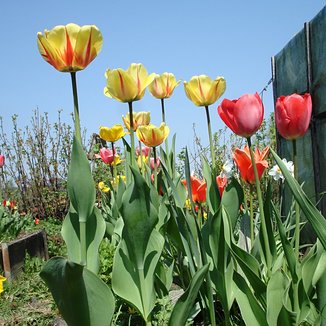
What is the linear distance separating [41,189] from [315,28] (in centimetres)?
564

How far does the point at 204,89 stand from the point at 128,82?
336 millimetres

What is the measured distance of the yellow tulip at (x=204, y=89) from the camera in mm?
1843

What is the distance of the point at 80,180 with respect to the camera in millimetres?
1432

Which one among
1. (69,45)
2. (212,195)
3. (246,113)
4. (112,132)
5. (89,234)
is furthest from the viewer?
(112,132)

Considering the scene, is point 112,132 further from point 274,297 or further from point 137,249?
point 274,297

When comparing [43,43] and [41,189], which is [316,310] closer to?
[43,43]

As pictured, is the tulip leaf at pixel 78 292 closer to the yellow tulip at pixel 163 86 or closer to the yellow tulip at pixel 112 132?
the yellow tulip at pixel 163 86

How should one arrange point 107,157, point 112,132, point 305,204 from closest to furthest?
point 305,204 < point 112,132 < point 107,157

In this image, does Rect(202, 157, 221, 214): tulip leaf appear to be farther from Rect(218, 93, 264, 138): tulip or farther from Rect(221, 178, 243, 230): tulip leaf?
Rect(218, 93, 264, 138): tulip

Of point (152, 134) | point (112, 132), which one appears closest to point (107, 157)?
point (112, 132)

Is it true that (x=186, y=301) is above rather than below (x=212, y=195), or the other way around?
below

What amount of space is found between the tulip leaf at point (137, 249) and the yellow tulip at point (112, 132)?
1.24 metres

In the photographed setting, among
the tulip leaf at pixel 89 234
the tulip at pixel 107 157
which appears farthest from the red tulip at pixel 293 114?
the tulip at pixel 107 157

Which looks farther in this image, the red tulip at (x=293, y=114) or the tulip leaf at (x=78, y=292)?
the red tulip at (x=293, y=114)
